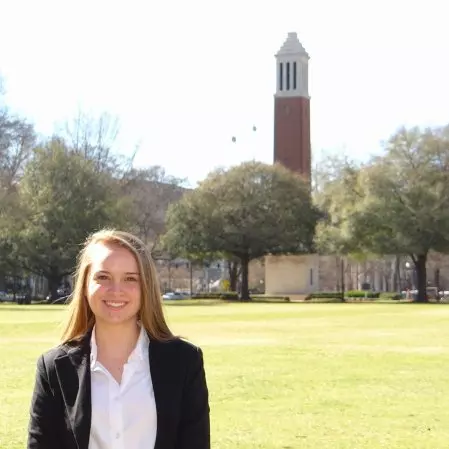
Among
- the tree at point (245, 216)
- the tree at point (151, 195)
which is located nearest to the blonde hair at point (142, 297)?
the tree at point (245, 216)

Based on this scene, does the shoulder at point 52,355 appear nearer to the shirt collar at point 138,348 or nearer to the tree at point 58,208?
the shirt collar at point 138,348

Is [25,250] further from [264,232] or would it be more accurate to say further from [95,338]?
[95,338]

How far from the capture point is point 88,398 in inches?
147

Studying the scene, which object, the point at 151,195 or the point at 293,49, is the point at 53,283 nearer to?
the point at 151,195

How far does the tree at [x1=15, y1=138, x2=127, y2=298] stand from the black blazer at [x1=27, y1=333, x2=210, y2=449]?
6100 centimetres

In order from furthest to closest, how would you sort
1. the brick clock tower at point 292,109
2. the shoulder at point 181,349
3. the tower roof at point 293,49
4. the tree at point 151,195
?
the tower roof at point 293,49
the brick clock tower at point 292,109
the tree at point 151,195
the shoulder at point 181,349

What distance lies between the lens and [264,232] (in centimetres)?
7338

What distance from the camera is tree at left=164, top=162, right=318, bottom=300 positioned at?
244 feet

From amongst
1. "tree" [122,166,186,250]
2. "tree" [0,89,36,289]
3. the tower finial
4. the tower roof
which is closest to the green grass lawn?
"tree" [0,89,36,289]

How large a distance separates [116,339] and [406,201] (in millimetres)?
64347

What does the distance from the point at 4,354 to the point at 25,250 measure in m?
44.2

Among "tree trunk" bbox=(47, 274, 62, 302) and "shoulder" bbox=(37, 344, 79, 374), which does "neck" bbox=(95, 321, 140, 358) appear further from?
"tree trunk" bbox=(47, 274, 62, 302)

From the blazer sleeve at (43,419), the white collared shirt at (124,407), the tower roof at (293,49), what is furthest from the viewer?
the tower roof at (293,49)

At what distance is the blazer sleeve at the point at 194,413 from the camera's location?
382 centimetres
